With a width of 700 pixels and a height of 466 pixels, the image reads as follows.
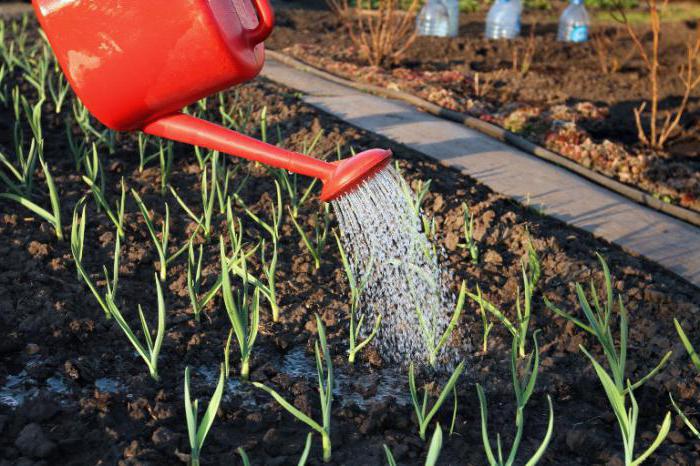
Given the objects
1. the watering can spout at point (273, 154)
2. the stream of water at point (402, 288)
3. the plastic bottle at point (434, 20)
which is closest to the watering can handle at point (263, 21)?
the watering can spout at point (273, 154)

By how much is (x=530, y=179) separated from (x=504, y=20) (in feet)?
14.4

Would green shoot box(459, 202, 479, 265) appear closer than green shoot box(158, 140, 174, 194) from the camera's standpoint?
Yes

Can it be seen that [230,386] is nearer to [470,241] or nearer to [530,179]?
[470,241]

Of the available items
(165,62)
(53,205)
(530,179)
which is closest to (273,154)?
(165,62)

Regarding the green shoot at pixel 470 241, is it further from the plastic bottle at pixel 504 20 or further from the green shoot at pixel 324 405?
the plastic bottle at pixel 504 20

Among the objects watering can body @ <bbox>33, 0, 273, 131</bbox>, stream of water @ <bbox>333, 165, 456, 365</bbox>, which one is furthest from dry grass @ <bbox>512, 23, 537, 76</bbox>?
watering can body @ <bbox>33, 0, 273, 131</bbox>

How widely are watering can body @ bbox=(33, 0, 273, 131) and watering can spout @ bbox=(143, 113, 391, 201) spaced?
0.21ft

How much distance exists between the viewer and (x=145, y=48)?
63.0 inches

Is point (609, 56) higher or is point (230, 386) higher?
point (230, 386)

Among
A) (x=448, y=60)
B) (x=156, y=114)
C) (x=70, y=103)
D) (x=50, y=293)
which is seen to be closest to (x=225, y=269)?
(x=156, y=114)

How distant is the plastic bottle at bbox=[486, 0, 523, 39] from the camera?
761 cm

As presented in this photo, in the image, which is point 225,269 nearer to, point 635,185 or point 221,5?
point 221,5

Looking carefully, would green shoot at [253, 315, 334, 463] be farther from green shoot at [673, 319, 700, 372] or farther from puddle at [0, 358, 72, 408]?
green shoot at [673, 319, 700, 372]

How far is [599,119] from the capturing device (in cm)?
499
